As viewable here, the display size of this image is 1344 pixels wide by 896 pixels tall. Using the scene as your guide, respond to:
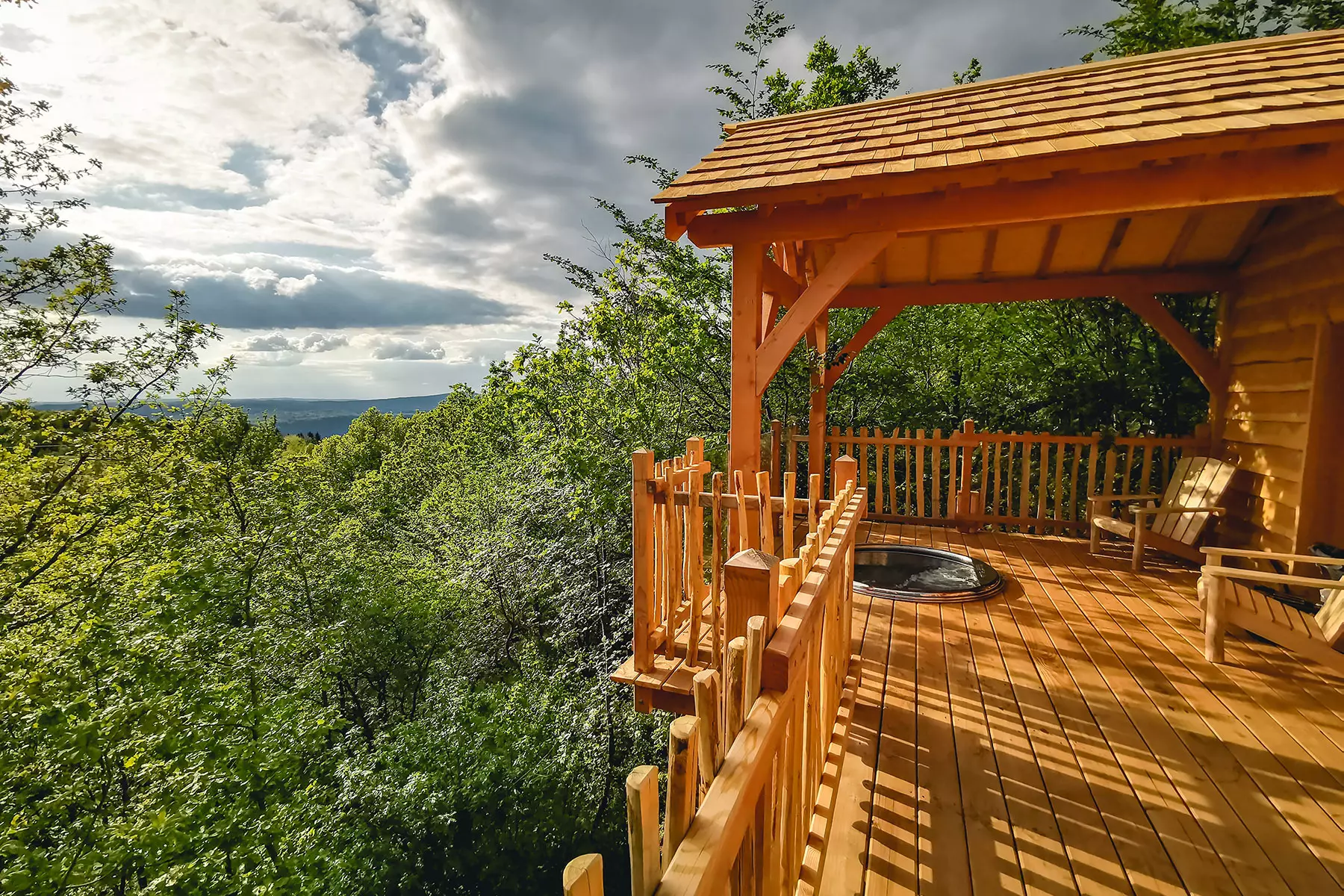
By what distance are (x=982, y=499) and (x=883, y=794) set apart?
5147mm

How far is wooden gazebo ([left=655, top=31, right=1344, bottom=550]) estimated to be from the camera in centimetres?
317

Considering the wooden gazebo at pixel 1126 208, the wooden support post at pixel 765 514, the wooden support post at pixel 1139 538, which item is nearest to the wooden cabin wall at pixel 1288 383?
Result: the wooden gazebo at pixel 1126 208

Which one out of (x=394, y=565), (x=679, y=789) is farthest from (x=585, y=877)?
(x=394, y=565)

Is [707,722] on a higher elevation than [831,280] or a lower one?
lower

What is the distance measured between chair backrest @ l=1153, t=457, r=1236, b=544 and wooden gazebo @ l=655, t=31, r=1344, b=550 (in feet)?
0.78

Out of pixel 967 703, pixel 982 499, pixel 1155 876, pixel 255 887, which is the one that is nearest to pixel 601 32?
pixel 982 499

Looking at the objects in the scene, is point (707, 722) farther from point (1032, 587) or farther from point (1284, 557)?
point (1032, 587)

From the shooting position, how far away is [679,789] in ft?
2.88

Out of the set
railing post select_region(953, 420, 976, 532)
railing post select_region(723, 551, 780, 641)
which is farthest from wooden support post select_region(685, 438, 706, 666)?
railing post select_region(953, 420, 976, 532)

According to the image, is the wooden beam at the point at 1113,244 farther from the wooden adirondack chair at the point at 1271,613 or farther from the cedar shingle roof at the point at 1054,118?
the wooden adirondack chair at the point at 1271,613

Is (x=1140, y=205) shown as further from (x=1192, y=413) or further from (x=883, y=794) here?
(x=1192, y=413)

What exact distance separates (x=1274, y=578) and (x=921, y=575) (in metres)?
2.25

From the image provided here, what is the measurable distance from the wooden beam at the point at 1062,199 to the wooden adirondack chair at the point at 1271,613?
2.12 metres

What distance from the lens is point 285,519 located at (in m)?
11.3
